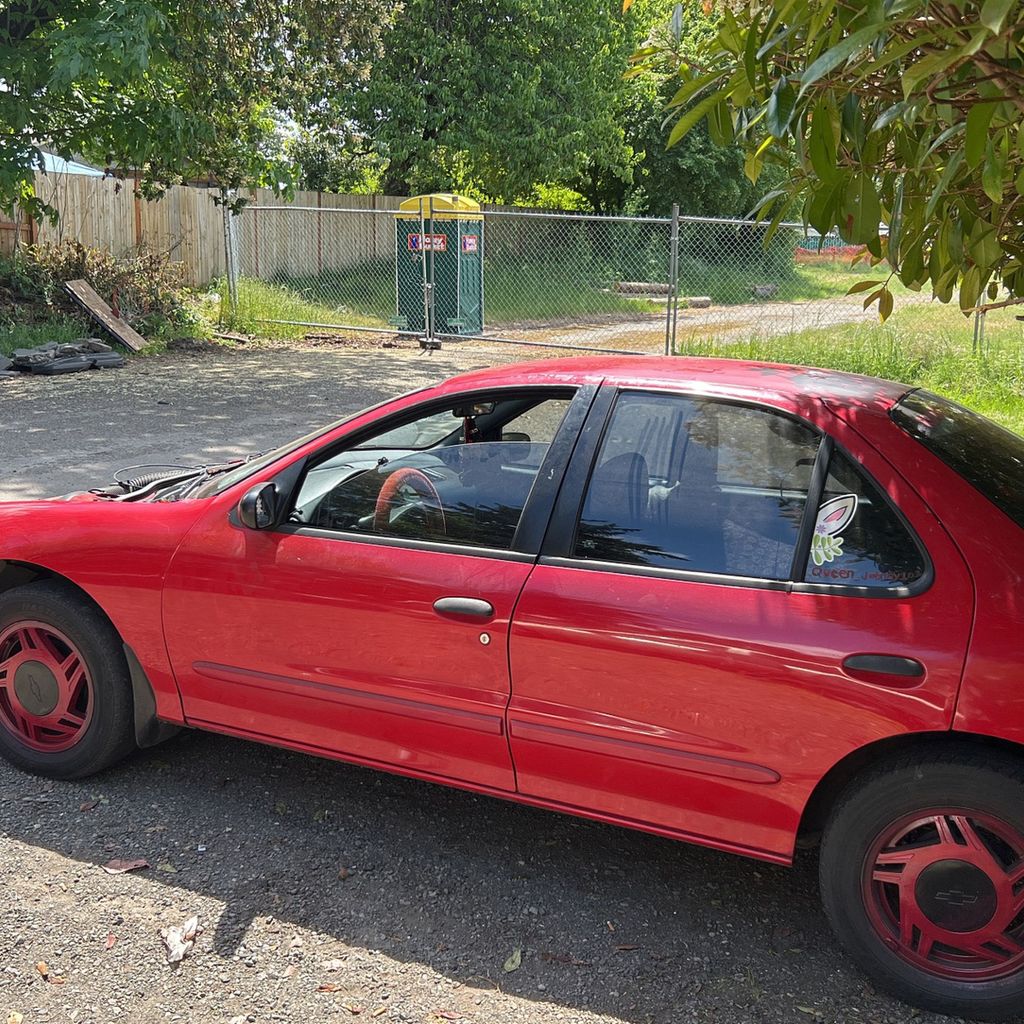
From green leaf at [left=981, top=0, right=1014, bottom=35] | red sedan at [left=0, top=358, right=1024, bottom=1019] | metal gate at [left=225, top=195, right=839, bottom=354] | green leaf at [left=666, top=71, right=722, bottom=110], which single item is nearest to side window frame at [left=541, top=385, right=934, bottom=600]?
red sedan at [left=0, top=358, right=1024, bottom=1019]

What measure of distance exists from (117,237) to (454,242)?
5.45 metres

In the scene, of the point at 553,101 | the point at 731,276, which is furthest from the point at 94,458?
the point at 731,276

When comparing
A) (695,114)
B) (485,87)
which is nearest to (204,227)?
(485,87)

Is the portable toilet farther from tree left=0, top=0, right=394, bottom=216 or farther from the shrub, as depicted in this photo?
the shrub

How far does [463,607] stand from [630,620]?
1.62 feet

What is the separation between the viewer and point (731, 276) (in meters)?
28.2

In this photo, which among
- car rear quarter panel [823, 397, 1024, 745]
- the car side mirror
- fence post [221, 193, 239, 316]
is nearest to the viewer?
car rear quarter panel [823, 397, 1024, 745]

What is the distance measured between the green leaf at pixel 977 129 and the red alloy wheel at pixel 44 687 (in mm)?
3078

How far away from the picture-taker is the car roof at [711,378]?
10.2 feet

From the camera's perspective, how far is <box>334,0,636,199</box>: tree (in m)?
22.4

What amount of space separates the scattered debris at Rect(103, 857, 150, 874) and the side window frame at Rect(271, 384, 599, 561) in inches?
43.0

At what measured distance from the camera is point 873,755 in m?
2.74

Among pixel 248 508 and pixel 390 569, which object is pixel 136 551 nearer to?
pixel 248 508

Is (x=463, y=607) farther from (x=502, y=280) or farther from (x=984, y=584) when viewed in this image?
(x=502, y=280)
